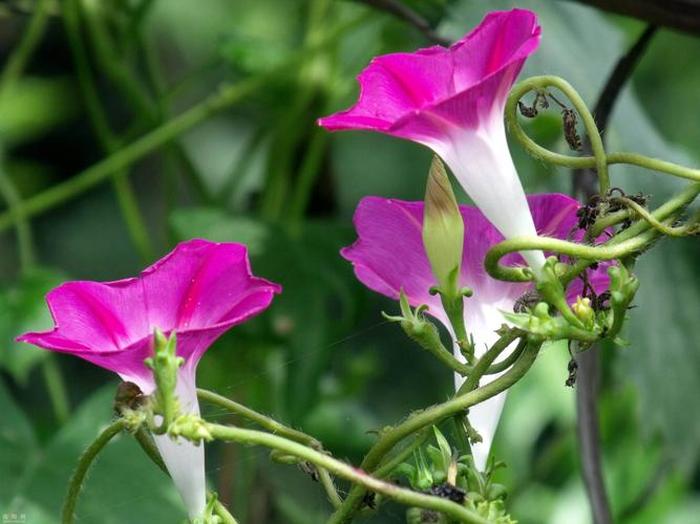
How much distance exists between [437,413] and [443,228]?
2.8 inches

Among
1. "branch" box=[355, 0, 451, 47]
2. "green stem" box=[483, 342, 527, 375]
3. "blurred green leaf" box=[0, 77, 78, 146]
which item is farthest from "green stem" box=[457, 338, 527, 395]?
"blurred green leaf" box=[0, 77, 78, 146]

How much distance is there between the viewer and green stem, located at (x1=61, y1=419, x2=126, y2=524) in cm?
47

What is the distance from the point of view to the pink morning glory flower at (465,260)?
54 cm

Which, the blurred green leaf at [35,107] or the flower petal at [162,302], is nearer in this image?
the flower petal at [162,302]

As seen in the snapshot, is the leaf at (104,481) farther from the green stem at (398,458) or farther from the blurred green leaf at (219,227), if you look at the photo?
the green stem at (398,458)

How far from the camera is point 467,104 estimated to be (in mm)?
481

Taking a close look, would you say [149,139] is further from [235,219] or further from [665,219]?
[665,219]

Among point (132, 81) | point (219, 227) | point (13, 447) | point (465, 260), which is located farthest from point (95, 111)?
point (465, 260)

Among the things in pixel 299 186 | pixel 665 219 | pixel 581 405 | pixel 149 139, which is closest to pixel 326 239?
pixel 299 186

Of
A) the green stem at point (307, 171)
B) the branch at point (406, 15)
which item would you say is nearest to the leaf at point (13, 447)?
the green stem at point (307, 171)

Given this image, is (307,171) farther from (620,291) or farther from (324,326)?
(620,291)

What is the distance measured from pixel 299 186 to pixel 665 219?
0.66 meters

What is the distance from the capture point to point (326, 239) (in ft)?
3.60

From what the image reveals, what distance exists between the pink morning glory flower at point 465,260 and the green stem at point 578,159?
0.02 metres
